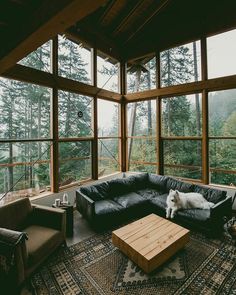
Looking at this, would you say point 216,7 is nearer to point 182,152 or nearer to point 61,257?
point 182,152

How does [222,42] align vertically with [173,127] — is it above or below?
above

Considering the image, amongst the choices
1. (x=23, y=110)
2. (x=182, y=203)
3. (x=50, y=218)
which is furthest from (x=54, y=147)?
(x=182, y=203)

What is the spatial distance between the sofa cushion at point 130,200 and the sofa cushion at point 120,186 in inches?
7.3

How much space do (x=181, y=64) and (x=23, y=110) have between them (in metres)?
4.16

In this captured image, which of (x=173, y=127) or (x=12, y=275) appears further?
(x=173, y=127)

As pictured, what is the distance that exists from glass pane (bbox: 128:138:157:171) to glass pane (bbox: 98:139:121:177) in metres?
0.44

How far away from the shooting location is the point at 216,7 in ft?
15.1

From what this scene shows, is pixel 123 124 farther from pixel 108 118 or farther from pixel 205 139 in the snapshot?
pixel 205 139

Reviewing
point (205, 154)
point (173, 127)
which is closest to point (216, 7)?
point (173, 127)

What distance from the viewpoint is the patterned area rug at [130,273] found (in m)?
2.30

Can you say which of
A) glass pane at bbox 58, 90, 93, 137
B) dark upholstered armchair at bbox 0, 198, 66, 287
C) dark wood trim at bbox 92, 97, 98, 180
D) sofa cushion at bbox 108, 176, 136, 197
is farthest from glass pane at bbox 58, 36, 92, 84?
dark upholstered armchair at bbox 0, 198, 66, 287

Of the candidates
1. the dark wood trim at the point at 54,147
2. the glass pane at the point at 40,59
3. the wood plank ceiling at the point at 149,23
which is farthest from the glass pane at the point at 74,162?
the wood plank ceiling at the point at 149,23

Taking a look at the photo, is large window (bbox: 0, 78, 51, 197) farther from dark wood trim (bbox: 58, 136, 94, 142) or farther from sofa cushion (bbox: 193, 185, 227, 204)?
sofa cushion (bbox: 193, 185, 227, 204)

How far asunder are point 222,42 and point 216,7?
32.2 inches
